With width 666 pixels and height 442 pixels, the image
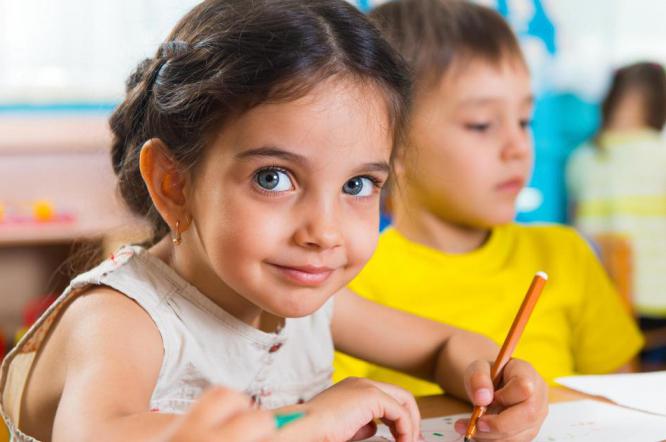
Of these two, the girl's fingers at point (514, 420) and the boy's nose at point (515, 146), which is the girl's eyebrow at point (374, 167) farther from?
the boy's nose at point (515, 146)

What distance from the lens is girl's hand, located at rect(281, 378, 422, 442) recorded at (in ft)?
2.31

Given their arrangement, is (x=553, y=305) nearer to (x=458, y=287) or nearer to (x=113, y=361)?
(x=458, y=287)

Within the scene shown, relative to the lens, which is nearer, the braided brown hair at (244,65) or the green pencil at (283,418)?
the green pencil at (283,418)

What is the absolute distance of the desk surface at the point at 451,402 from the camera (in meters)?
0.95

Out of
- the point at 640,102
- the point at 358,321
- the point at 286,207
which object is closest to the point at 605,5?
the point at 640,102

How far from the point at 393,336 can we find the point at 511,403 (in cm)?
28

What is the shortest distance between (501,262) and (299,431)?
872 mm

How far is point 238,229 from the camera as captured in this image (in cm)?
80

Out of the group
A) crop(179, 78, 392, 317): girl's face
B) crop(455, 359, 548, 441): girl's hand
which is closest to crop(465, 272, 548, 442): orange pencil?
crop(455, 359, 548, 441): girl's hand

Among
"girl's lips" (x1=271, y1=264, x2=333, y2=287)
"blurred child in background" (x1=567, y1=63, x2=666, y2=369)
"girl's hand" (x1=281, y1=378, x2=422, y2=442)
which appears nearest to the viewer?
"girl's hand" (x1=281, y1=378, x2=422, y2=442)

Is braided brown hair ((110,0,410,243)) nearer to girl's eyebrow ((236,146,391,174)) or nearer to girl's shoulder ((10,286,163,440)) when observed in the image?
girl's eyebrow ((236,146,391,174))

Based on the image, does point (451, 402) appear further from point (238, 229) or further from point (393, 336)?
point (238, 229)

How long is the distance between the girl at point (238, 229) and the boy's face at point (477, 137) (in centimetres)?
45

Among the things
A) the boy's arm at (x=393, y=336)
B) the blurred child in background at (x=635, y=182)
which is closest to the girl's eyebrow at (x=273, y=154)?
the boy's arm at (x=393, y=336)
